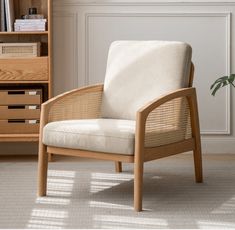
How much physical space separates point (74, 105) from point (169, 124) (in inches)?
22.8

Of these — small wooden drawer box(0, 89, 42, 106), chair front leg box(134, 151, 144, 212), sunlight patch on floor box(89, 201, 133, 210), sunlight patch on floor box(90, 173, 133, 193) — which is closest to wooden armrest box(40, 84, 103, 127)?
sunlight patch on floor box(90, 173, 133, 193)

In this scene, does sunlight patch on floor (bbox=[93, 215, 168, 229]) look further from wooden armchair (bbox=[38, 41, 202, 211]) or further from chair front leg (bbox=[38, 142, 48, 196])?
chair front leg (bbox=[38, 142, 48, 196])

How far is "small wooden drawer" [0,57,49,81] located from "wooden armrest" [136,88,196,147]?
1.16 meters

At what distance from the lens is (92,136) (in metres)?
2.89

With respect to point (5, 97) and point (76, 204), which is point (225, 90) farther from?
point (76, 204)

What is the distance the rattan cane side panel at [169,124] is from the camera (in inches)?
115

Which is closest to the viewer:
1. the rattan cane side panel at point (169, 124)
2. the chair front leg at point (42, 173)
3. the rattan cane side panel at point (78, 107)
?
the rattan cane side panel at point (169, 124)

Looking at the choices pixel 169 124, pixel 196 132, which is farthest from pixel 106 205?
pixel 196 132

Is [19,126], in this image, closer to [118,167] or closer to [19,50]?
[19,50]

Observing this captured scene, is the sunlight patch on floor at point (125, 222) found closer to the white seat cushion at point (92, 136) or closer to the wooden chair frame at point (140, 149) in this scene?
the wooden chair frame at point (140, 149)

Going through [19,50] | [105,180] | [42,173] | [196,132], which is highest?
[19,50]

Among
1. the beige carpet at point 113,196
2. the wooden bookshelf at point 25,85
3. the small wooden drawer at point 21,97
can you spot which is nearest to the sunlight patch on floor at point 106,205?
the beige carpet at point 113,196

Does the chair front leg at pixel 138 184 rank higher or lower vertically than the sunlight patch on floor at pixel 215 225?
higher

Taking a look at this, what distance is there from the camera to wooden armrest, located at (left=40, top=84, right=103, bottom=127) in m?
3.15
